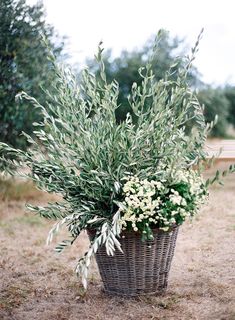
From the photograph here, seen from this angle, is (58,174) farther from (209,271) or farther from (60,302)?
(209,271)

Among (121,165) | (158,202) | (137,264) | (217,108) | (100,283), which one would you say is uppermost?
(121,165)

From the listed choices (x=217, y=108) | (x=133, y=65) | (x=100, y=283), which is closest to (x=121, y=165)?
(x=100, y=283)

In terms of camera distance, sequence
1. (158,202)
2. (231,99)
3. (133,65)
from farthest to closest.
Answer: (231,99)
(133,65)
(158,202)

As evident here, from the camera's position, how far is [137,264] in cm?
293

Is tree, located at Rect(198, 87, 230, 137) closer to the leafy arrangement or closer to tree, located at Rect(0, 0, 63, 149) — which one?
tree, located at Rect(0, 0, 63, 149)

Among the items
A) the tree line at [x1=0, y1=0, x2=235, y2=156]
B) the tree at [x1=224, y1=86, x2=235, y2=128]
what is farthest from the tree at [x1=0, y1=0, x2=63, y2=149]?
the tree at [x1=224, y1=86, x2=235, y2=128]

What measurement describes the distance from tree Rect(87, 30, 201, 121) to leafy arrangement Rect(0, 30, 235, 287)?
199 inches

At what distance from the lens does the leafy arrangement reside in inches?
112

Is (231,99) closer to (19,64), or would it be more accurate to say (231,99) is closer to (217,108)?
(217,108)

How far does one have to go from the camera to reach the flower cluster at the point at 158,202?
9.10 ft

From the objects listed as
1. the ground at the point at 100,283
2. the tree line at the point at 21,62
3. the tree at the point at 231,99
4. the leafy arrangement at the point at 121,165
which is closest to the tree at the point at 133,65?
the tree at the point at 231,99

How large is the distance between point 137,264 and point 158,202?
392 millimetres

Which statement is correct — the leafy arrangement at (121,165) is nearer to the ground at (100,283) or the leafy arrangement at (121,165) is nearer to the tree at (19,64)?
the ground at (100,283)

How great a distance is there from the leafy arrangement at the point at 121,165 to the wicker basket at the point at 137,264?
9 centimetres
